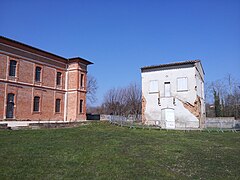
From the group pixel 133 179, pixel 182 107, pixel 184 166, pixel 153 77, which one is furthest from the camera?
pixel 153 77

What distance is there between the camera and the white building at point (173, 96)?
26781 millimetres

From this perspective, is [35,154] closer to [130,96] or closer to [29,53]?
[29,53]

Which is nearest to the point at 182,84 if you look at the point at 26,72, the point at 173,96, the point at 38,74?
the point at 173,96

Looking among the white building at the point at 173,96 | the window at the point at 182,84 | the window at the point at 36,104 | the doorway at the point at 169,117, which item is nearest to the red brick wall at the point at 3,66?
the window at the point at 36,104

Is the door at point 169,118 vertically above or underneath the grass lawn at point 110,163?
above

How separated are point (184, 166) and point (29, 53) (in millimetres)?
24813

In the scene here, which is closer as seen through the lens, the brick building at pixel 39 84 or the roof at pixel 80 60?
the brick building at pixel 39 84

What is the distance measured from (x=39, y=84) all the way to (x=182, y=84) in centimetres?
1819

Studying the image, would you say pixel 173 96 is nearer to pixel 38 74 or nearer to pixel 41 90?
Result: pixel 41 90

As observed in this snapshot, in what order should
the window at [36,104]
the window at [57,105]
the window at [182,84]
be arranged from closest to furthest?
the window at [182,84] → the window at [36,104] → the window at [57,105]

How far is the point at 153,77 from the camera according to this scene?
96.5 feet

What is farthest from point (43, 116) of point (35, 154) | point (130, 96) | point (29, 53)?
point (130, 96)

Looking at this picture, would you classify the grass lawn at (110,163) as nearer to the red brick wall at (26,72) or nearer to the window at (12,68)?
the window at (12,68)

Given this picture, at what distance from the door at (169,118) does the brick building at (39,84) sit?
498 inches
